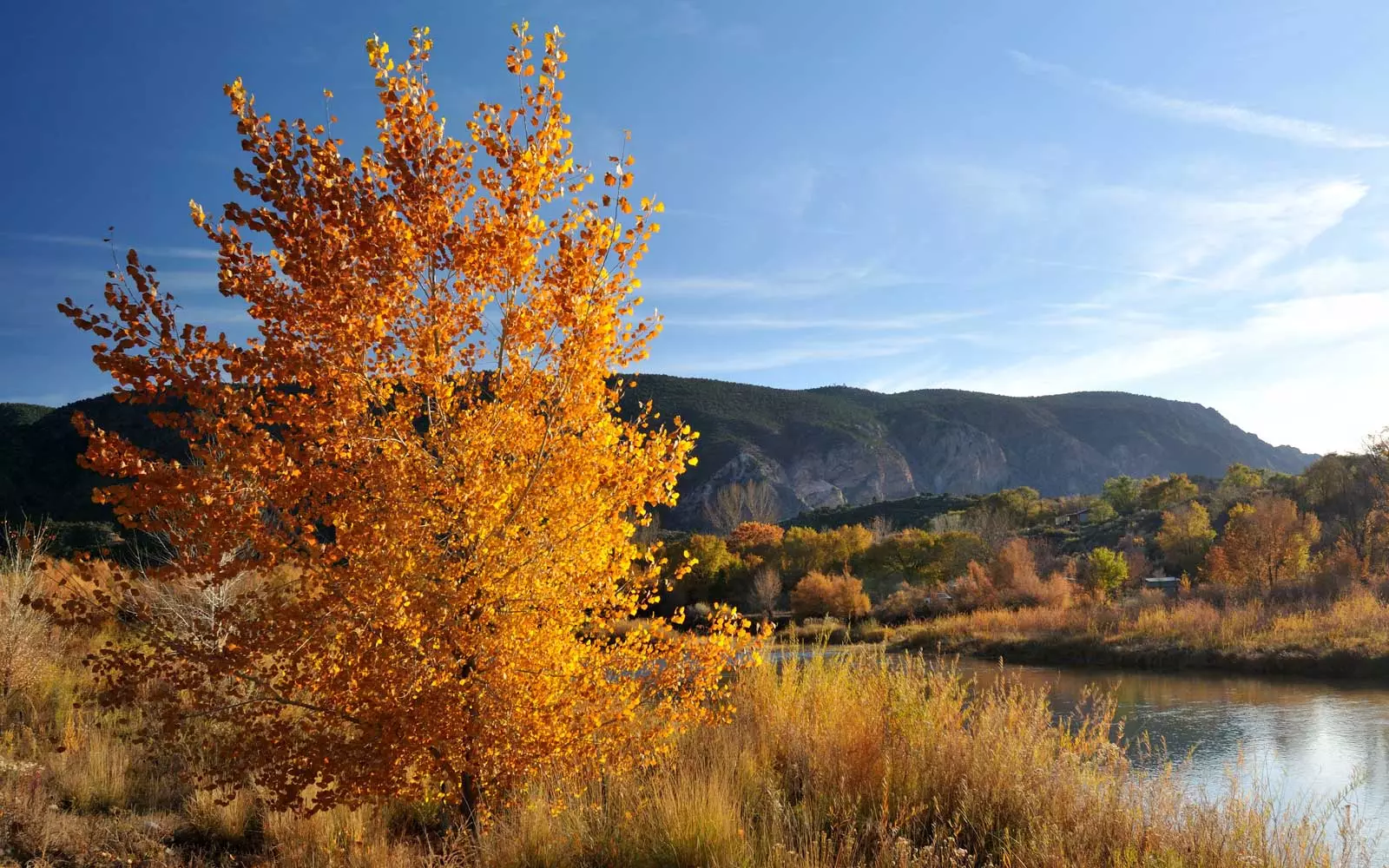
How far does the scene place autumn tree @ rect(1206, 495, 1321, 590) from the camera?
28.0 metres

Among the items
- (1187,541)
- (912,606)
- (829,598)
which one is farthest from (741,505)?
Result: (1187,541)

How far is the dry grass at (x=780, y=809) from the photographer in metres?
5.09

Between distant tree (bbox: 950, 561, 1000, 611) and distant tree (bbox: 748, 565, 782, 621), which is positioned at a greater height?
distant tree (bbox: 950, 561, 1000, 611)

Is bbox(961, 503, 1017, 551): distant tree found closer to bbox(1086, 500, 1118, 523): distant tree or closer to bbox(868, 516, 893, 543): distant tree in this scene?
bbox(868, 516, 893, 543): distant tree

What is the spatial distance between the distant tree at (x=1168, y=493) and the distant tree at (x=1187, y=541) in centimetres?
1659

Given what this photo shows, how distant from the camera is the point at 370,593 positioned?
4.75 meters

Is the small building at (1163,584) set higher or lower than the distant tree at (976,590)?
higher

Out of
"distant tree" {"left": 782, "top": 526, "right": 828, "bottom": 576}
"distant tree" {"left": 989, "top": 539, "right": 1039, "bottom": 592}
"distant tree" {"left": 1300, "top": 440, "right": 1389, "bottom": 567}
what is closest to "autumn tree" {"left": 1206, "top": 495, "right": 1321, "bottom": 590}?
"distant tree" {"left": 1300, "top": 440, "right": 1389, "bottom": 567}

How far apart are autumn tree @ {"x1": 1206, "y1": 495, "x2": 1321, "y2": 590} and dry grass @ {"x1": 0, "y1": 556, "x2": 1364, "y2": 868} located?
2523 centimetres

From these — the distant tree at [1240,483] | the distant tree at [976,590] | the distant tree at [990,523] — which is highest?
the distant tree at [1240,483]

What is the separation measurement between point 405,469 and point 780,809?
3.31 meters

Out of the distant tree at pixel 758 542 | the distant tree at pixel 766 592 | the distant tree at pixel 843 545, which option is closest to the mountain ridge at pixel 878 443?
the distant tree at pixel 758 542

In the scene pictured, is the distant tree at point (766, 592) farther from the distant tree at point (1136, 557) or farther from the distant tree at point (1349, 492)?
the distant tree at point (1349, 492)

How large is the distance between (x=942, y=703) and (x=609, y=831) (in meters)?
3.37
